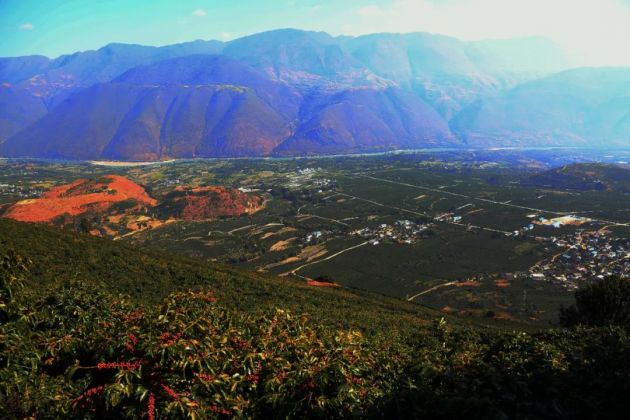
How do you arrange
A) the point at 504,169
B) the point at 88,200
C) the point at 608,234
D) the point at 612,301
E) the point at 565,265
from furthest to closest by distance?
the point at 504,169
the point at 88,200
the point at 608,234
the point at 565,265
the point at 612,301

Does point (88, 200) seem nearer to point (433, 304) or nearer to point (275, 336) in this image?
point (433, 304)

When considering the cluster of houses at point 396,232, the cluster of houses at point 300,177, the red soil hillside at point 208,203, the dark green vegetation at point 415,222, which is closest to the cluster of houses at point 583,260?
the dark green vegetation at point 415,222

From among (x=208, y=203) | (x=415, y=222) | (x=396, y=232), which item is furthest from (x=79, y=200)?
(x=415, y=222)

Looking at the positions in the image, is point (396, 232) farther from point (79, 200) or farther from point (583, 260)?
point (79, 200)

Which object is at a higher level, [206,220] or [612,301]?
[612,301]

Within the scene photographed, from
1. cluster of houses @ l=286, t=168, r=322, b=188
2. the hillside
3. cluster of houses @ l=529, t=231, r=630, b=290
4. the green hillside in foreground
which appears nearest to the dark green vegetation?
cluster of houses @ l=286, t=168, r=322, b=188

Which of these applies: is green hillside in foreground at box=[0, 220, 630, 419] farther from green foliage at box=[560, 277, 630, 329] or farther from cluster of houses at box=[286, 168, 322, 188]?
cluster of houses at box=[286, 168, 322, 188]

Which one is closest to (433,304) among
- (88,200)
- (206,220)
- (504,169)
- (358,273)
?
(358,273)
